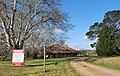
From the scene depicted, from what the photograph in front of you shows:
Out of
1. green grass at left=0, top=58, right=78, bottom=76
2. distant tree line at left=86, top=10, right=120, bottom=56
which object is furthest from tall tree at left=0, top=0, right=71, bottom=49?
distant tree line at left=86, top=10, right=120, bottom=56

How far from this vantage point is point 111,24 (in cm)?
8569

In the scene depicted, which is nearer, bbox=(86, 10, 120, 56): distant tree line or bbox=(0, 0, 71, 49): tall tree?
bbox=(0, 0, 71, 49): tall tree

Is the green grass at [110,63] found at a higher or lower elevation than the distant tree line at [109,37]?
lower

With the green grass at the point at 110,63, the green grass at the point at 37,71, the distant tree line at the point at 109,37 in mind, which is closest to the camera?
the green grass at the point at 37,71

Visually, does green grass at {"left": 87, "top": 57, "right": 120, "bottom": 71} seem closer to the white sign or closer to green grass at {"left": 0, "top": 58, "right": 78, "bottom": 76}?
green grass at {"left": 0, "top": 58, "right": 78, "bottom": 76}

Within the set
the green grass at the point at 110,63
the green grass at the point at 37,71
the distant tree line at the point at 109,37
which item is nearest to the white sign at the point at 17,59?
the green grass at the point at 37,71

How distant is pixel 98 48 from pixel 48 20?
40.1 meters

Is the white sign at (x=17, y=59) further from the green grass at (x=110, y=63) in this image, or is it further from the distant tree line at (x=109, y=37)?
the distant tree line at (x=109, y=37)

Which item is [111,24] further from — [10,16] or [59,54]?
[10,16]

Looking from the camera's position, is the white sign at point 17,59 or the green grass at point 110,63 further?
the green grass at point 110,63

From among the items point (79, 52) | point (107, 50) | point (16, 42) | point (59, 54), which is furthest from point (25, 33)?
point (79, 52)

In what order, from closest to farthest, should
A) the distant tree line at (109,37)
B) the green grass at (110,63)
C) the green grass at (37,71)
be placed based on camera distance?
the green grass at (37,71)
the green grass at (110,63)
the distant tree line at (109,37)

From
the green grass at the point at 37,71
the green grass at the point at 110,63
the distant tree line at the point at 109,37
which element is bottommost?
the green grass at the point at 37,71

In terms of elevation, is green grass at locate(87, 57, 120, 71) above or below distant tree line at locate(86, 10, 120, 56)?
below
